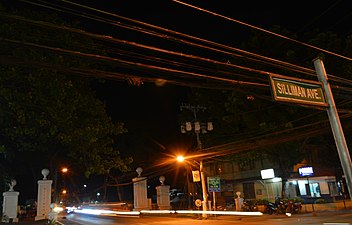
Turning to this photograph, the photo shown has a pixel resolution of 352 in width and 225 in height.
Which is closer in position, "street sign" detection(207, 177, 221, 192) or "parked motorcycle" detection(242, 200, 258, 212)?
"street sign" detection(207, 177, 221, 192)

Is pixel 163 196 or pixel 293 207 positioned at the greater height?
pixel 163 196

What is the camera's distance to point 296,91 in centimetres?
614

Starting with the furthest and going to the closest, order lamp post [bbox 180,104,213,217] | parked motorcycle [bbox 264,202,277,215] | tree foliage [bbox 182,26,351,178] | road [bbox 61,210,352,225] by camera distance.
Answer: parked motorcycle [bbox 264,202,277,215] < lamp post [bbox 180,104,213,217] < tree foliage [bbox 182,26,351,178] < road [bbox 61,210,352,225]

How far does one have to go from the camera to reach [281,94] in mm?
5902

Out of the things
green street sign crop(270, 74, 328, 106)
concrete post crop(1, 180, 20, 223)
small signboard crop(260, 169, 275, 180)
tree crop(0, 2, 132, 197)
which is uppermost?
tree crop(0, 2, 132, 197)

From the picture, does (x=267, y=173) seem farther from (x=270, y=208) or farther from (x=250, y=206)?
(x=270, y=208)

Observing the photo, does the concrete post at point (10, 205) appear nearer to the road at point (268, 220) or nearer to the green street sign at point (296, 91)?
the road at point (268, 220)

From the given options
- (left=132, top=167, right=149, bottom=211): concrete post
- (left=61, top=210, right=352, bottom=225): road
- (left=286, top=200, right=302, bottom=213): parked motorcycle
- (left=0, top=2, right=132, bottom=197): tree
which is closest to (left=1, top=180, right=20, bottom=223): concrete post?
(left=0, top=2, right=132, bottom=197): tree

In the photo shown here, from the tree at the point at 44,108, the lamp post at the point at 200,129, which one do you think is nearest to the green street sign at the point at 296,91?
the tree at the point at 44,108

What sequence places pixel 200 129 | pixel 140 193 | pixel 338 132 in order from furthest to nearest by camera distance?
pixel 140 193 < pixel 200 129 < pixel 338 132

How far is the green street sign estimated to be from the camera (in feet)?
19.4

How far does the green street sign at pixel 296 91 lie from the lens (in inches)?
233

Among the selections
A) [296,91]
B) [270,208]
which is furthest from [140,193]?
[296,91]

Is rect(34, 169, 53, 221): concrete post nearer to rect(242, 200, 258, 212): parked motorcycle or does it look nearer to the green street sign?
the green street sign
